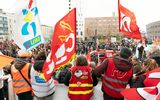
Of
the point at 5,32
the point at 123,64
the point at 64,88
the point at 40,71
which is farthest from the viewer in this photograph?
the point at 5,32

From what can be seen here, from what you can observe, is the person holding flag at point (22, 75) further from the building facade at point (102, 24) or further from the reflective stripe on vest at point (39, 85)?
the building facade at point (102, 24)

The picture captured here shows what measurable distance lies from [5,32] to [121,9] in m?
113

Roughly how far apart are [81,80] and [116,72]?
0.62 meters

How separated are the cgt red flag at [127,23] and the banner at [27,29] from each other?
7.98ft

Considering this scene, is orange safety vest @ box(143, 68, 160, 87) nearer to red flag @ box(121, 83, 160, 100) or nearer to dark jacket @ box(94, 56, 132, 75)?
red flag @ box(121, 83, 160, 100)

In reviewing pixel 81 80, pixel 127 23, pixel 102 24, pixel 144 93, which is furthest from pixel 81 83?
pixel 102 24

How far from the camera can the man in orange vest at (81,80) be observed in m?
4.82

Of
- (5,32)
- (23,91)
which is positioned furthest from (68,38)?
(5,32)

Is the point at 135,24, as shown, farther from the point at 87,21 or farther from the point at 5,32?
the point at 87,21

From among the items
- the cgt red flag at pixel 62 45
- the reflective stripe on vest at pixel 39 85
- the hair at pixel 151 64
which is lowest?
the reflective stripe on vest at pixel 39 85

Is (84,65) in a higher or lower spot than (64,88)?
higher

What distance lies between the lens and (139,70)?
16.1ft

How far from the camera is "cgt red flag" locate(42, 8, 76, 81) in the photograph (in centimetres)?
462

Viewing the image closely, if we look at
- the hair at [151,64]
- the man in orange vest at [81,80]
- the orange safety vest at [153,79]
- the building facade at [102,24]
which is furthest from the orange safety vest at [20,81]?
the building facade at [102,24]
